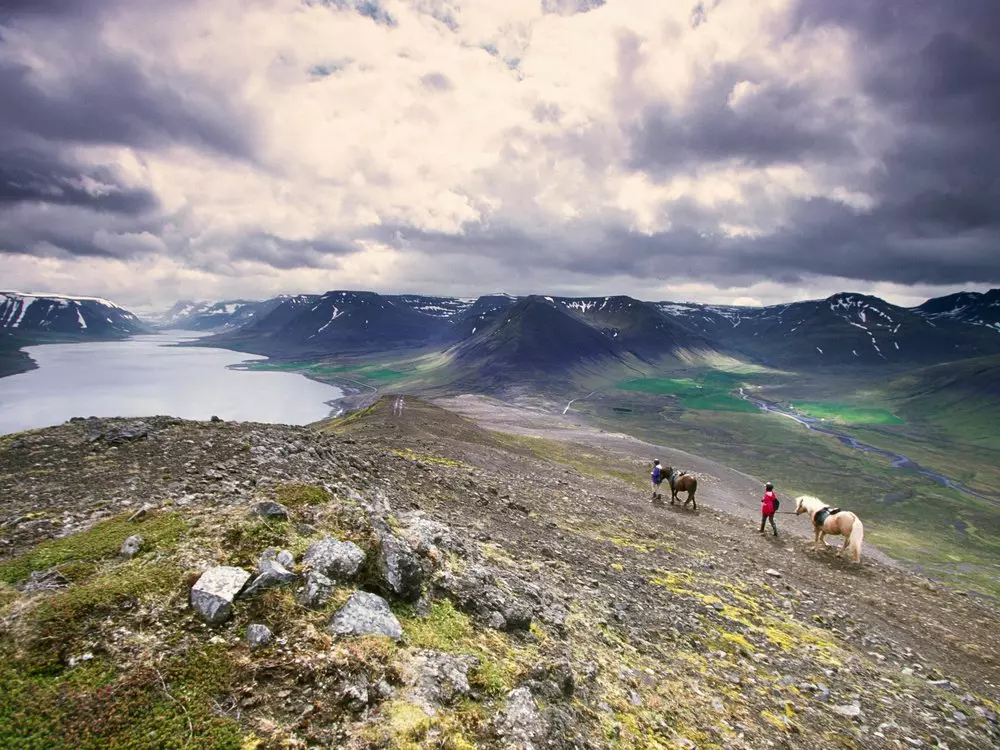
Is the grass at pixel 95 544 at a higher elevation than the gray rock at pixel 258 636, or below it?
higher

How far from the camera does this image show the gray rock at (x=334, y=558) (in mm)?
10023

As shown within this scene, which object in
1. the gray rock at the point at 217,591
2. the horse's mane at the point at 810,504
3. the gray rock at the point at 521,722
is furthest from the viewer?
the horse's mane at the point at 810,504

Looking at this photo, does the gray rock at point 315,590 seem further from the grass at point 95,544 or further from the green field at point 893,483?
the green field at point 893,483

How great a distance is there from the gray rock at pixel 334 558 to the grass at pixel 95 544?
3087 mm

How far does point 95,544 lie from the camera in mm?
10250

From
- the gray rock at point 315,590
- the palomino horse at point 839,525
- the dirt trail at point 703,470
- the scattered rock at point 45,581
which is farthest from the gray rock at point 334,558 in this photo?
the dirt trail at point 703,470

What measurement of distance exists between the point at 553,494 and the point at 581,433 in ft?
384

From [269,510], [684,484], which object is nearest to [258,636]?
[269,510]

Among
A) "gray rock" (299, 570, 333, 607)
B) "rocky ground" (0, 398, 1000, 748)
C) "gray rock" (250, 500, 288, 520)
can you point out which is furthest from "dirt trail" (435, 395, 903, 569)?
"gray rock" (250, 500, 288, 520)

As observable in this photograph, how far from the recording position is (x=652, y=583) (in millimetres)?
19219

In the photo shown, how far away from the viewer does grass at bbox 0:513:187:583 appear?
368 inches

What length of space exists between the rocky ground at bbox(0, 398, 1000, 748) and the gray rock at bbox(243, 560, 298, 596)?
0.13ft

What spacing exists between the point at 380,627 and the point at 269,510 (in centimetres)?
441

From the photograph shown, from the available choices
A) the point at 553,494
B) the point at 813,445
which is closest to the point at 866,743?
the point at 553,494
